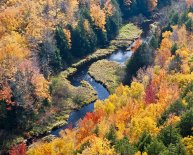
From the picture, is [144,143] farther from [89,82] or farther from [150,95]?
[89,82]

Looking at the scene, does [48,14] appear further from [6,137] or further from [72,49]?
[6,137]

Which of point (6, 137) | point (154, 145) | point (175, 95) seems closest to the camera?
point (154, 145)

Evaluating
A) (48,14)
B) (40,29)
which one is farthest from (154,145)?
(48,14)

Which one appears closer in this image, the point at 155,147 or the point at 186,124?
the point at 155,147

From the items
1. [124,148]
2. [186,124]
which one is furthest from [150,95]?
[124,148]

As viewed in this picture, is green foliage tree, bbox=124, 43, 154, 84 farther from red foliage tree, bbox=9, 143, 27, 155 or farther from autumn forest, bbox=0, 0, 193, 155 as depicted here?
red foliage tree, bbox=9, 143, 27, 155

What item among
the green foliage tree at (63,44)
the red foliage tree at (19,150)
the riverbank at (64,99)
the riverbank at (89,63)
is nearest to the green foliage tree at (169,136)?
the red foliage tree at (19,150)
